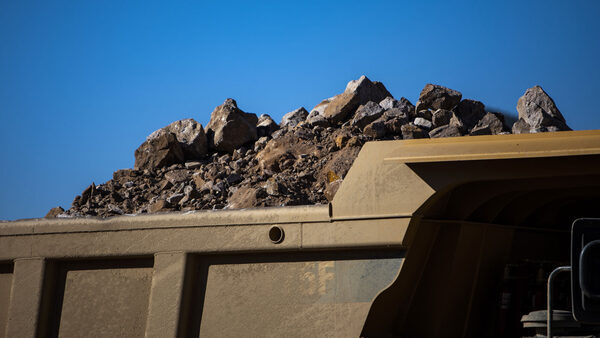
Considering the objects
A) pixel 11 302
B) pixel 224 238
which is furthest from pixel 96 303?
pixel 224 238

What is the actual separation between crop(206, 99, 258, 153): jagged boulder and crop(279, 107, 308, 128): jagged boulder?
19.9 inches

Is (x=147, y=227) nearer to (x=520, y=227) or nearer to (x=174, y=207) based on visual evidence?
(x=520, y=227)

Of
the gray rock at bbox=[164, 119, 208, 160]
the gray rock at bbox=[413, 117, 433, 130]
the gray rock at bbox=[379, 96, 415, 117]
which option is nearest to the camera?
the gray rock at bbox=[413, 117, 433, 130]

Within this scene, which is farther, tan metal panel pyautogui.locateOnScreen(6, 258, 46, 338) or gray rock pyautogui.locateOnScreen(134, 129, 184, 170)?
gray rock pyautogui.locateOnScreen(134, 129, 184, 170)

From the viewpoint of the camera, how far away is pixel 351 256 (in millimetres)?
3416

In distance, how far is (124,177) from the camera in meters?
11.0

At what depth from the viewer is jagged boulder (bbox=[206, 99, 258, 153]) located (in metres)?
10.9

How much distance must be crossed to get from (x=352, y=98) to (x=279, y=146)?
1417 millimetres

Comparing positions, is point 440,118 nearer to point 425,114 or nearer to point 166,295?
point 425,114

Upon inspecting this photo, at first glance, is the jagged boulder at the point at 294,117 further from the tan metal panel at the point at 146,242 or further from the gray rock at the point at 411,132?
the tan metal panel at the point at 146,242

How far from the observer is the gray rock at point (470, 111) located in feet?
33.2

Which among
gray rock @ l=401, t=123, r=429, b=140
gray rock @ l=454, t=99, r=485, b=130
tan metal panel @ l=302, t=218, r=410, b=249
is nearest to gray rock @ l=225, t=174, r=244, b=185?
gray rock @ l=401, t=123, r=429, b=140

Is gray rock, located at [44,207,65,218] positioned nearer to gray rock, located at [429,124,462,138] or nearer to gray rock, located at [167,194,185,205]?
gray rock, located at [167,194,185,205]

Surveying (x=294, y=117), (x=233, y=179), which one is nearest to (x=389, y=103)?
(x=294, y=117)
